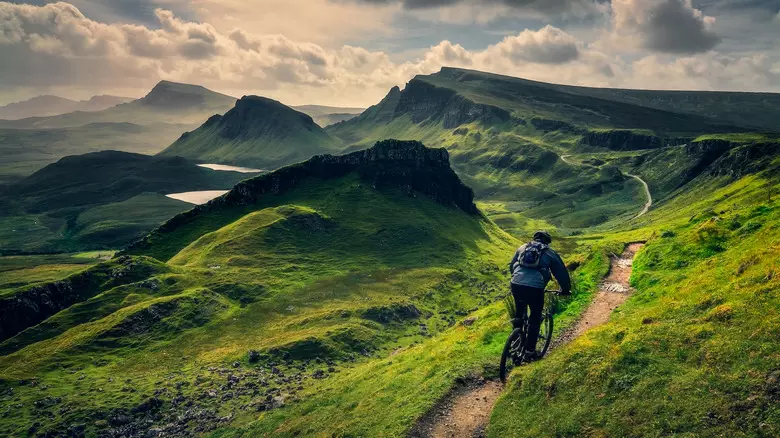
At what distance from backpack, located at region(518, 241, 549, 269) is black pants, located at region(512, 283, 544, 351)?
1.03 metres

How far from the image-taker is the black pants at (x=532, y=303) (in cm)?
2133

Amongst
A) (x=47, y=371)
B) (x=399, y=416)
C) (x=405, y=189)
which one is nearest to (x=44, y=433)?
(x=47, y=371)

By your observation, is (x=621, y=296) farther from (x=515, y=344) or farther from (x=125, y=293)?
(x=125, y=293)

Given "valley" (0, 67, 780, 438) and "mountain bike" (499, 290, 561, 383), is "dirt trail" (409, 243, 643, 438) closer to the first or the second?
"valley" (0, 67, 780, 438)

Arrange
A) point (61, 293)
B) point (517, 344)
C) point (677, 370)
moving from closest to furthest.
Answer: point (677, 370) → point (517, 344) → point (61, 293)

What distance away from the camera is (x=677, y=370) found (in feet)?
58.5

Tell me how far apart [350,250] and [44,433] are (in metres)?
97.1

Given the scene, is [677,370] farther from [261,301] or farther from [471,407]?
[261,301]

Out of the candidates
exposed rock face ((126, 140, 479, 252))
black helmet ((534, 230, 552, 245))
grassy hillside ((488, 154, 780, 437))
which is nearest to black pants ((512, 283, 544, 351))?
grassy hillside ((488, 154, 780, 437))

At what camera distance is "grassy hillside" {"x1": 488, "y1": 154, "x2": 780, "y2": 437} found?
15.6 meters

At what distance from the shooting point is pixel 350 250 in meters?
155

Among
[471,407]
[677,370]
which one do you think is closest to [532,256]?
[677,370]

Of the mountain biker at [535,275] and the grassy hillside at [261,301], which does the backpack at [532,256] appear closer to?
the mountain biker at [535,275]

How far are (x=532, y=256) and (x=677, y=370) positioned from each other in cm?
693
